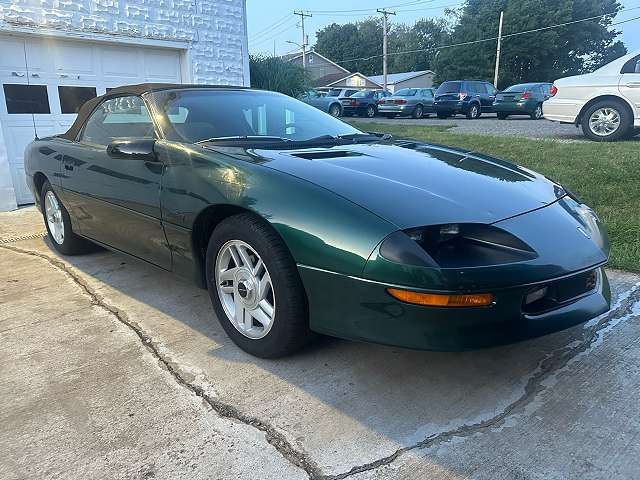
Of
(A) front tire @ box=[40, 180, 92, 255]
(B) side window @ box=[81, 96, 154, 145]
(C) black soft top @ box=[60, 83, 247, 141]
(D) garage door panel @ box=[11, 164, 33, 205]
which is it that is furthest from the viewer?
(D) garage door panel @ box=[11, 164, 33, 205]

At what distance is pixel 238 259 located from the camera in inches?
106

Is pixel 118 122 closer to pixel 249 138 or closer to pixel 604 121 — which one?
pixel 249 138

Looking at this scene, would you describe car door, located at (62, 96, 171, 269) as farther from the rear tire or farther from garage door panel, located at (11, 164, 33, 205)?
the rear tire

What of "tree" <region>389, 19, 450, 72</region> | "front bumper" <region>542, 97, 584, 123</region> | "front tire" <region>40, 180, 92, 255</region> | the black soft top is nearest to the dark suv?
"front bumper" <region>542, 97, 584, 123</region>

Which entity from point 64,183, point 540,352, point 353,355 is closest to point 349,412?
point 353,355

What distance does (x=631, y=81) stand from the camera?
8.20 metres

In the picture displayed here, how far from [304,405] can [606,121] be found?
826 cm

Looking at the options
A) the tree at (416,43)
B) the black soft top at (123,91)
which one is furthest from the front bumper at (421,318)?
the tree at (416,43)

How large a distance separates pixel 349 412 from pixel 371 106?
24.3m

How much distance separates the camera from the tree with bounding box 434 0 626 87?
4691cm

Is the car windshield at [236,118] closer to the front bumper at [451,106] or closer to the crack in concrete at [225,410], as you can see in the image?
the crack in concrete at [225,410]

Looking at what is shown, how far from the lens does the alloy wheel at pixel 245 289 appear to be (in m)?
2.57

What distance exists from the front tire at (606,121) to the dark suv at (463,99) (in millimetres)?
A: 13031

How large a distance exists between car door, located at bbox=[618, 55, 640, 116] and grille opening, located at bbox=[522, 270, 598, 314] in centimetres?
724
